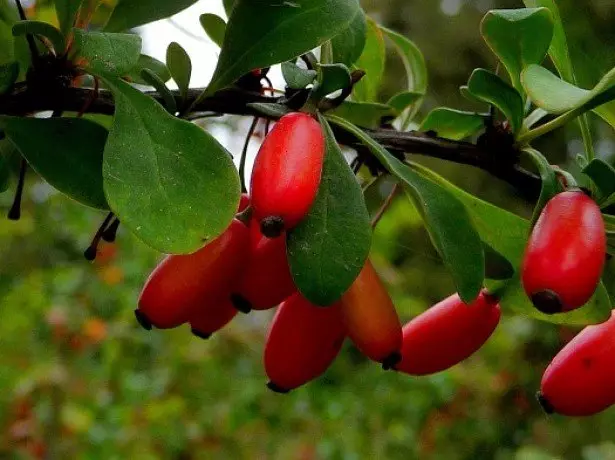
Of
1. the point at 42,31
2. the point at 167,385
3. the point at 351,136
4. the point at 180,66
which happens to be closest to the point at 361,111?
the point at 351,136

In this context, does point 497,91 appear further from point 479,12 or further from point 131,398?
point 479,12

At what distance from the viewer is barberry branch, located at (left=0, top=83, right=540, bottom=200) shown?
2.00 ft

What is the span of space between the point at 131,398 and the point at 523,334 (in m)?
→ 1.87

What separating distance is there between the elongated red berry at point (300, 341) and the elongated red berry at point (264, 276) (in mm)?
23

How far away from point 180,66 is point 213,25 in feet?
0.50

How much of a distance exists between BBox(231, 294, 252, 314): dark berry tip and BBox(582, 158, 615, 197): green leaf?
270mm

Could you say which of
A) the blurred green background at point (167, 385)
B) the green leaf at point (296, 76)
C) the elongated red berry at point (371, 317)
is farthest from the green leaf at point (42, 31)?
the blurred green background at point (167, 385)

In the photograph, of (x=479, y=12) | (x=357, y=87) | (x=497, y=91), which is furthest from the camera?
(x=479, y=12)

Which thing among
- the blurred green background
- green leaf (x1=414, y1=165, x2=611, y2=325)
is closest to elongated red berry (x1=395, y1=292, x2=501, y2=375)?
green leaf (x1=414, y1=165, x2=611, y2=325)

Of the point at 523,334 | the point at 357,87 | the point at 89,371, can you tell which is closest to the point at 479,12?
the point at 523,334

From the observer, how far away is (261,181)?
52 cm

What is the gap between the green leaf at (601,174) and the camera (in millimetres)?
596

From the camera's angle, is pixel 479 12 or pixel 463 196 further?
pixel 479 12

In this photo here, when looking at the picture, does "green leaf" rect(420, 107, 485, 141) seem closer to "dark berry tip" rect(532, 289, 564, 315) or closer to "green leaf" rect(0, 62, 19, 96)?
"dark berry tip" rect(532, 289, 564, 315)
